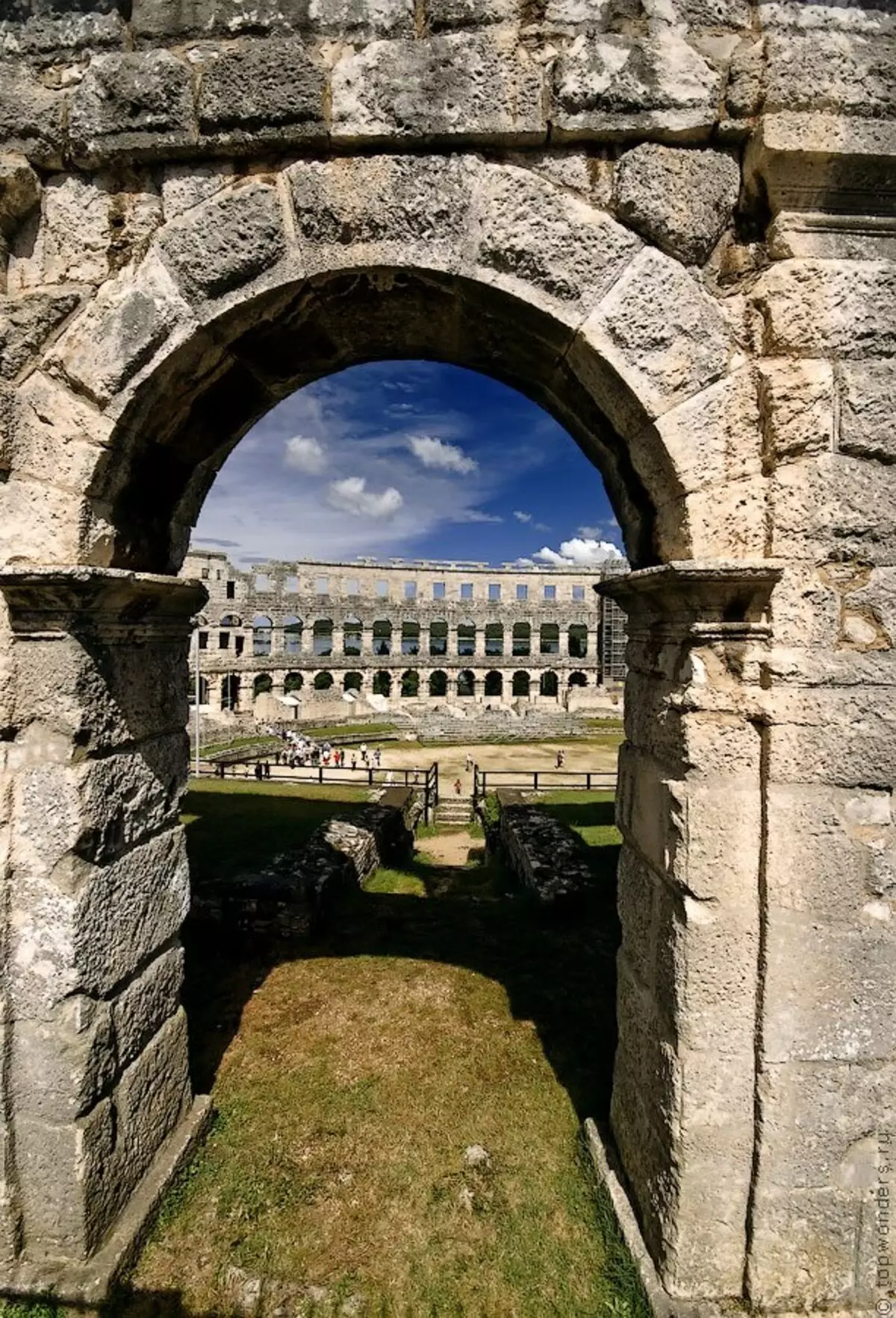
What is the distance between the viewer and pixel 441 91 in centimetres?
250

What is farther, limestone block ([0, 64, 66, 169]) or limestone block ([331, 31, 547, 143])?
limestone block ([0, 64, 66, 169])

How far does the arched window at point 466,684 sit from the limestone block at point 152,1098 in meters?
38.1

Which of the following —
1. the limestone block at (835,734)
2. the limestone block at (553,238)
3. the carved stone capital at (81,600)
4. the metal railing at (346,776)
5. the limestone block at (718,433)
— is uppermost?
the limestone block at (553,238)

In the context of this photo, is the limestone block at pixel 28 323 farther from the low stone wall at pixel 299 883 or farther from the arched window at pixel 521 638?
the arched window at pixel 521 638

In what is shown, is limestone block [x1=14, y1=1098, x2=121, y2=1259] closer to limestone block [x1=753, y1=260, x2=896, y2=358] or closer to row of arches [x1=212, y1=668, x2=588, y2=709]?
limestone block [x1=753, y1=260, x2=896, y2=358]

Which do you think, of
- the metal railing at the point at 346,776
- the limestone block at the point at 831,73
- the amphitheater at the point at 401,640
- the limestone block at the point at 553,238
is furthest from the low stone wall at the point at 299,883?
the amphitheater at the point at 401,640

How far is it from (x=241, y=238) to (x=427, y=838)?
Answer: 1163cm

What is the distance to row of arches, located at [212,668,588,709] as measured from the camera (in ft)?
113

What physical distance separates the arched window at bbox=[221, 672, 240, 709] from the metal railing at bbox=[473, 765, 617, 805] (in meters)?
17.7

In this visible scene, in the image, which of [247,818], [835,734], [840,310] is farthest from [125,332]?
[247,818]

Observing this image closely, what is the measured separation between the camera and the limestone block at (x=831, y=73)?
235cm

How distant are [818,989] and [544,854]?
5.56 m

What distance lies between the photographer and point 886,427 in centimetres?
239

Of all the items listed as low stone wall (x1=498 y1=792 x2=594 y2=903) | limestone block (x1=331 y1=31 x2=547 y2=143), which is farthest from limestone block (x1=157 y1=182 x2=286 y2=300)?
low stone wall (x1=498 y1=792 x2=594 y2=903)
